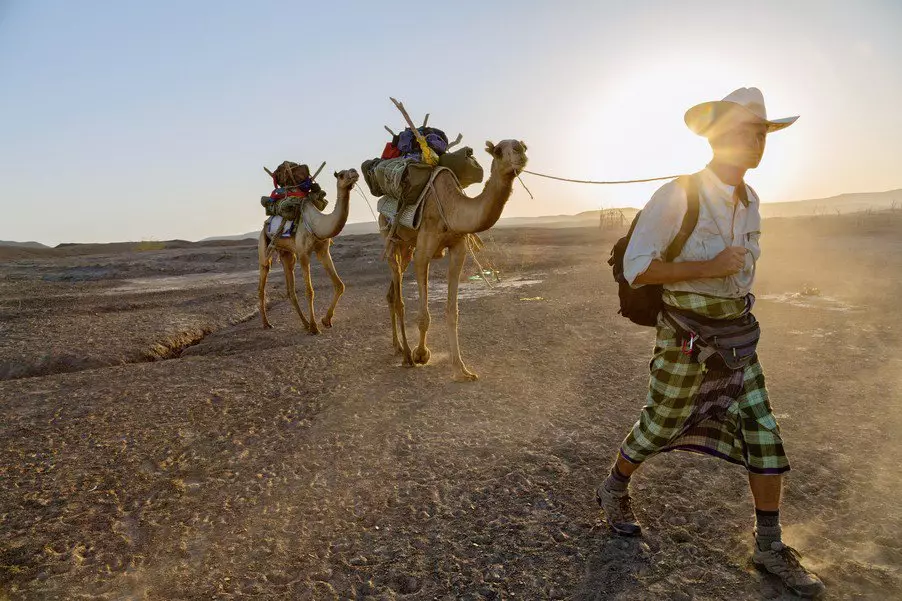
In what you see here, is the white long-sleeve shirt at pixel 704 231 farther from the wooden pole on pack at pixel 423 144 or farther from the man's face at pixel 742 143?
the wooden pole on pack at pixel 423 144

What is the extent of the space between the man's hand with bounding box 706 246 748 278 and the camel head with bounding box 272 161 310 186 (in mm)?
7486

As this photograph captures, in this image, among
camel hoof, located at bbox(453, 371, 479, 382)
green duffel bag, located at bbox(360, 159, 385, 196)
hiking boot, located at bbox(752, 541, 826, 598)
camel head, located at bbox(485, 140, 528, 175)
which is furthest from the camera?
green duffel bag, located at bbox(360, 159, 385, 196)

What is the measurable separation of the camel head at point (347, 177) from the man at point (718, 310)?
500 cm

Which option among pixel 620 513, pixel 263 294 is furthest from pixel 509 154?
pixel 263 294

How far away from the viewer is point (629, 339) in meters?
7.20

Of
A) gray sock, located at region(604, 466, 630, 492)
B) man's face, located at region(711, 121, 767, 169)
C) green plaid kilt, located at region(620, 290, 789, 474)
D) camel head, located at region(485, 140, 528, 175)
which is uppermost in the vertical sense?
camel head, located at region(485, 140, 528, 175)

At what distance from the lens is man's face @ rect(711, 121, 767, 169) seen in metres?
2.52

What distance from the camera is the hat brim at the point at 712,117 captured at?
2.49m

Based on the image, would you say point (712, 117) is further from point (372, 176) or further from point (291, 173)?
point (291, 173)

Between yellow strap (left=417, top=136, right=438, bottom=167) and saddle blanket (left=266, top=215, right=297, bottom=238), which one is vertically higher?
yellow strap (left=417, top=136, right=438, bottom=167)

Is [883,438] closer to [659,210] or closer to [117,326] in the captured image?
[659,210]

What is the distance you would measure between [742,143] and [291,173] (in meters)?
7.50

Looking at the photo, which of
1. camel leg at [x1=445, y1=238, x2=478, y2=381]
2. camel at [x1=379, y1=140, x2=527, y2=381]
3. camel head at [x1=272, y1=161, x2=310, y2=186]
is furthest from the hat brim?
camel head at [x1=272, y1=161, x2=310, y2=186]

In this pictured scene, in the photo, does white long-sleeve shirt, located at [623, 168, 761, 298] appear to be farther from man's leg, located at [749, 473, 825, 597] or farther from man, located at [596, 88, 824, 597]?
man's leg, located at [749, 473, 825, 597]
